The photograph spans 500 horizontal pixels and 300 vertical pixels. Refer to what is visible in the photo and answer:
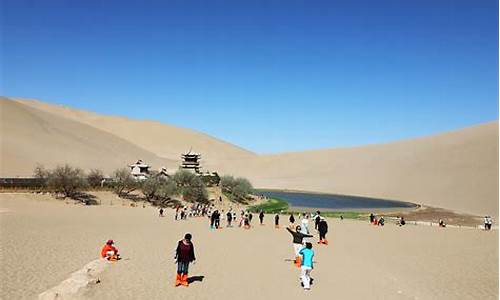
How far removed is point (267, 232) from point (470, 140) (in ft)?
312

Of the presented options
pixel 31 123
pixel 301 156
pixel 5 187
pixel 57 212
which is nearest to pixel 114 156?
pixel 31 123

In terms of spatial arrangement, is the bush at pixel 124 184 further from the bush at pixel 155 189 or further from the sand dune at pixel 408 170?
the sand dune at pixel 408 170

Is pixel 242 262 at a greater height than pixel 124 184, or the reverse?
pixel 124 184

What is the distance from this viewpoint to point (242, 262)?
15.9m

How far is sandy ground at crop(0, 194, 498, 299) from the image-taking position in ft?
39.1

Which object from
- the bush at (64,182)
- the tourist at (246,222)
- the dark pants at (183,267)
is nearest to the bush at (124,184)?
the bush at (64,182)

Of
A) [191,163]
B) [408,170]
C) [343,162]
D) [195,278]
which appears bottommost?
[195,278]

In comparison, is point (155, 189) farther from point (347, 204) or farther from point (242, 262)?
point (242, 262)

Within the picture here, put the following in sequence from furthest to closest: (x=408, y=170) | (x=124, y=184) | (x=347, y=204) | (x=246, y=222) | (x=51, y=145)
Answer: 1. (x=51, y=145)
2. (x=408, y=170)
3. (x=347, y=204)
4. (x=124, y=184)
5. (x=246, y=222)

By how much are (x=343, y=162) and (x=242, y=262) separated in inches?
4169

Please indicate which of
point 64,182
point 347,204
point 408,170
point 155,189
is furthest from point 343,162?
point 64,182

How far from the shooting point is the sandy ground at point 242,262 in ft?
39.1

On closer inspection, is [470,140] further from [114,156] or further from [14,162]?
[14,162]

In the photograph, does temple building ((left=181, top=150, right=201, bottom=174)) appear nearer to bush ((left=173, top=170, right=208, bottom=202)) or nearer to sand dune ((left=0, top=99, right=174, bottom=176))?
bush ((left=173, top=170, right=208, bottom=202))
